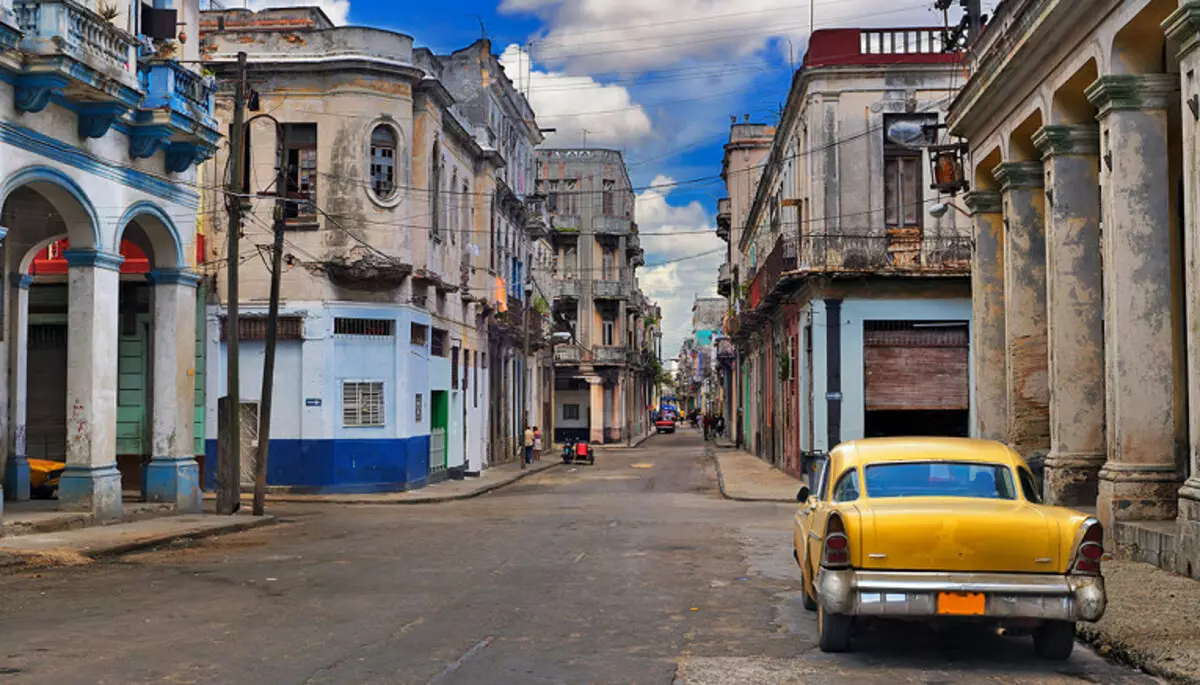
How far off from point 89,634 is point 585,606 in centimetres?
403

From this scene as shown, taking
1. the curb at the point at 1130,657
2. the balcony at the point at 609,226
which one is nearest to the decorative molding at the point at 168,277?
the curb at the point at 1130,657

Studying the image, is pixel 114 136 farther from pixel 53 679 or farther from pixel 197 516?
pixel 53 679

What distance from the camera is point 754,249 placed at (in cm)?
5019

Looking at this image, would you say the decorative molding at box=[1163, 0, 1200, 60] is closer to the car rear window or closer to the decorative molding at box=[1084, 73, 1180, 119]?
the decorative molding at box=[1084, 73, 1180, 119]

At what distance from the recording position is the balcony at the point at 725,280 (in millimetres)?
67500

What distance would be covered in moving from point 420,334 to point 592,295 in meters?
37.0

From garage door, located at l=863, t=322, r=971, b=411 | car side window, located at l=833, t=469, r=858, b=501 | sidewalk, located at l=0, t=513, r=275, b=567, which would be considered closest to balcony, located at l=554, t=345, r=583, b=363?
garage door, located at l=863, t=322, r=971, b=411

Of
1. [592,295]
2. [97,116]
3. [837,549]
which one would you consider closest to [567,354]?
[592,295]

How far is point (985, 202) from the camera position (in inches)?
830

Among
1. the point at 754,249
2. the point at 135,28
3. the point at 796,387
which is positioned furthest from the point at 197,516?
the point at 754,249

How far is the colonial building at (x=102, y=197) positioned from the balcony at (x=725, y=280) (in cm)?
4666

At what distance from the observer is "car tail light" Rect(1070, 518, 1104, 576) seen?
7891mm

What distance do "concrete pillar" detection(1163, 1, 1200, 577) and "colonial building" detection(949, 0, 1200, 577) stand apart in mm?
22

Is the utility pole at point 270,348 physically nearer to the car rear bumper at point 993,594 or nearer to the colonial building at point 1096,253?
the colonial building at point 1096,253
